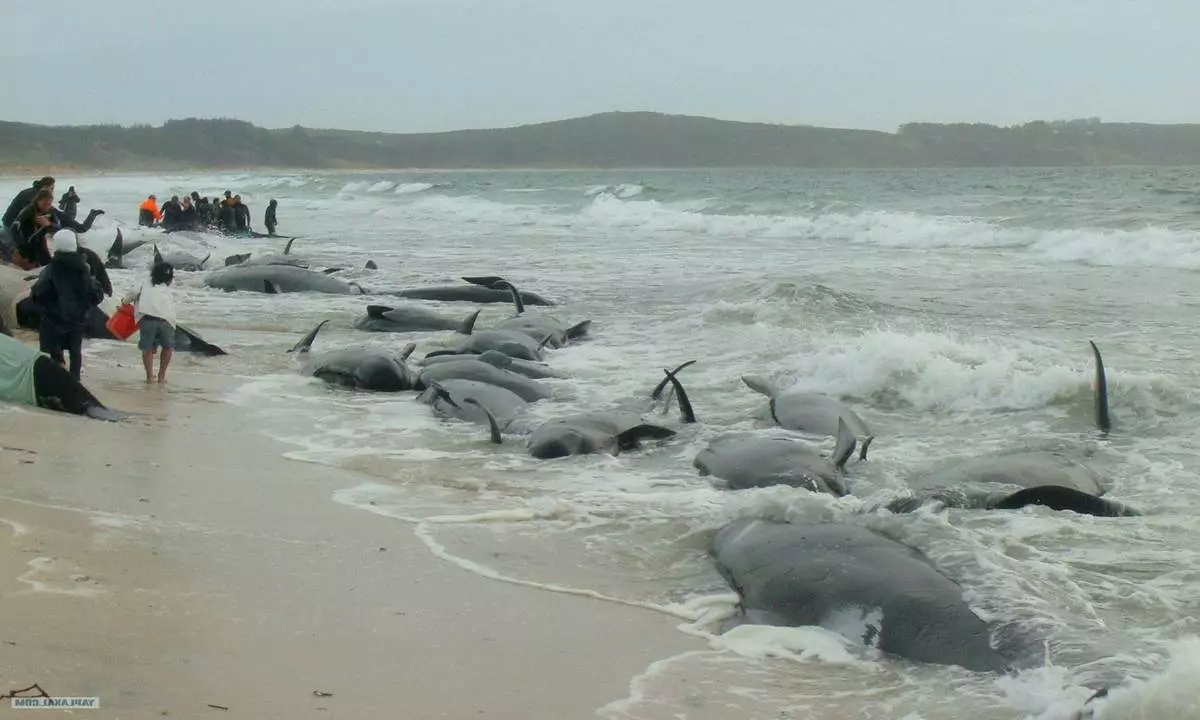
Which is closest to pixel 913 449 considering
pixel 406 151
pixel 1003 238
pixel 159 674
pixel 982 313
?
pixel 159 674

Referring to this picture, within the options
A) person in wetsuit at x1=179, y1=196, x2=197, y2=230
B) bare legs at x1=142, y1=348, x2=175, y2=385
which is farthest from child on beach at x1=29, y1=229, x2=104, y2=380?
person in wetsuit at x1=179, y1=196, x2=197, y2=230

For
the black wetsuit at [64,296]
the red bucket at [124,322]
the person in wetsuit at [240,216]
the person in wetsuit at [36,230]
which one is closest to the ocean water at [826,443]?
the red bucket at [124,322]

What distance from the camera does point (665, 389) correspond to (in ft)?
35.0

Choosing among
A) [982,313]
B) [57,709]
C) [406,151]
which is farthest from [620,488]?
[406,151]

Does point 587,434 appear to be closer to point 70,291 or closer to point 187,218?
point 70,291

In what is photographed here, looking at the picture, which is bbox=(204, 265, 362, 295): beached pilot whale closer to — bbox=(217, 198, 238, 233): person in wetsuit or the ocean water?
the ocean water

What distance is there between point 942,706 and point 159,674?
101 inches

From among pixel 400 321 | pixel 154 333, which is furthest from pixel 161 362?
pixel 400 321

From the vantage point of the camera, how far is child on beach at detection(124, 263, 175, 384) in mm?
9922

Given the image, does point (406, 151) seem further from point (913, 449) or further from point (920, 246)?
point (913, 449)

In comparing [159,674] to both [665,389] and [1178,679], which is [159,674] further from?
[665,389]

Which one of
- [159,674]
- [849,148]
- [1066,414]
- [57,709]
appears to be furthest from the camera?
[849,148]

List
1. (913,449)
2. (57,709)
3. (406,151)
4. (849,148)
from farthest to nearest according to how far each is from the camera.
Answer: (406,151) → (849,148) → (913,449) → (57,709)

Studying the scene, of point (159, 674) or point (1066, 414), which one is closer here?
point (159, 674)
